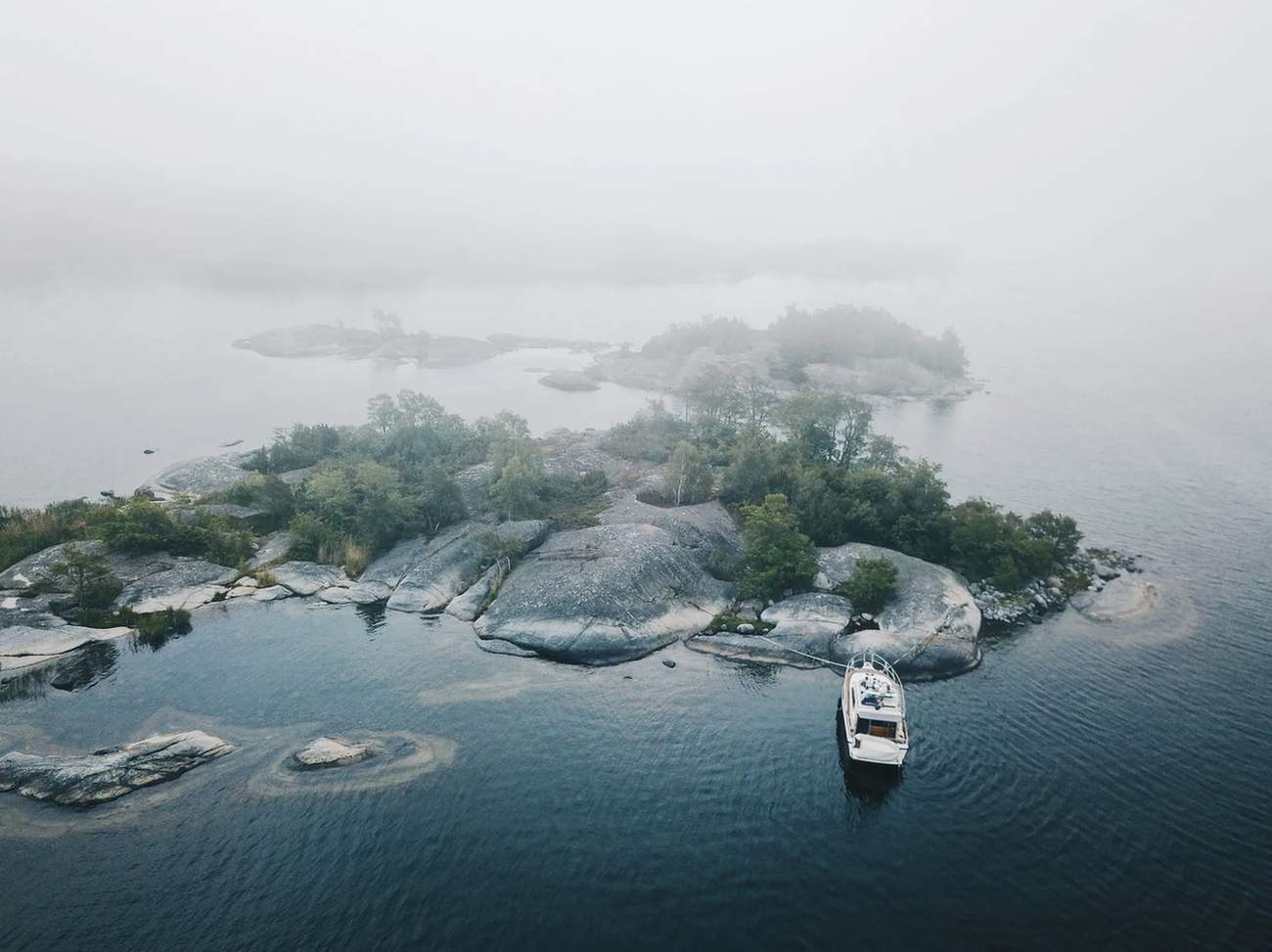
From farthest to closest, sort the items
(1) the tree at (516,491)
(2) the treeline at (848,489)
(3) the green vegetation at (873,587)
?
(1) the tree at (516,491) < (2) the treeline at (848,489) < (3) the green vegetation at (873,587)

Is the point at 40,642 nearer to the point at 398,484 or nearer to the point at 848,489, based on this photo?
the point at 398,484

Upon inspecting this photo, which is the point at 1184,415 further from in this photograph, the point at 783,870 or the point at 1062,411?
the point at 783,870

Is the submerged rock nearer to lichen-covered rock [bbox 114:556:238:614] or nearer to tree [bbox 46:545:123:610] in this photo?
lichen-covered rock [bbox 114:556:238:614]

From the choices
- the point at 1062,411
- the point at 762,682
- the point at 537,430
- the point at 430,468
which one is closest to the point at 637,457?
the point at 430,468

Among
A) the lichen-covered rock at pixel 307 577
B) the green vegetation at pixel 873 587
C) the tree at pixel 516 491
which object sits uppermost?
the tree at pixel 516 491

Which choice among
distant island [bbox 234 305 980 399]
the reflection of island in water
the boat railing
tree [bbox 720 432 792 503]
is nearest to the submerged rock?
the reflection of island in water

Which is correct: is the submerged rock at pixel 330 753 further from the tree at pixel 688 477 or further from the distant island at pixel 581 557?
the tree at pixel 688 477

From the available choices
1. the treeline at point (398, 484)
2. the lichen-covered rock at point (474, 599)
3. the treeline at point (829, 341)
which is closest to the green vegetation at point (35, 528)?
the treeline at point (398, 484)

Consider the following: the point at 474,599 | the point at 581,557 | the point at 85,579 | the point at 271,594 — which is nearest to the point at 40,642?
the point at 85,579
